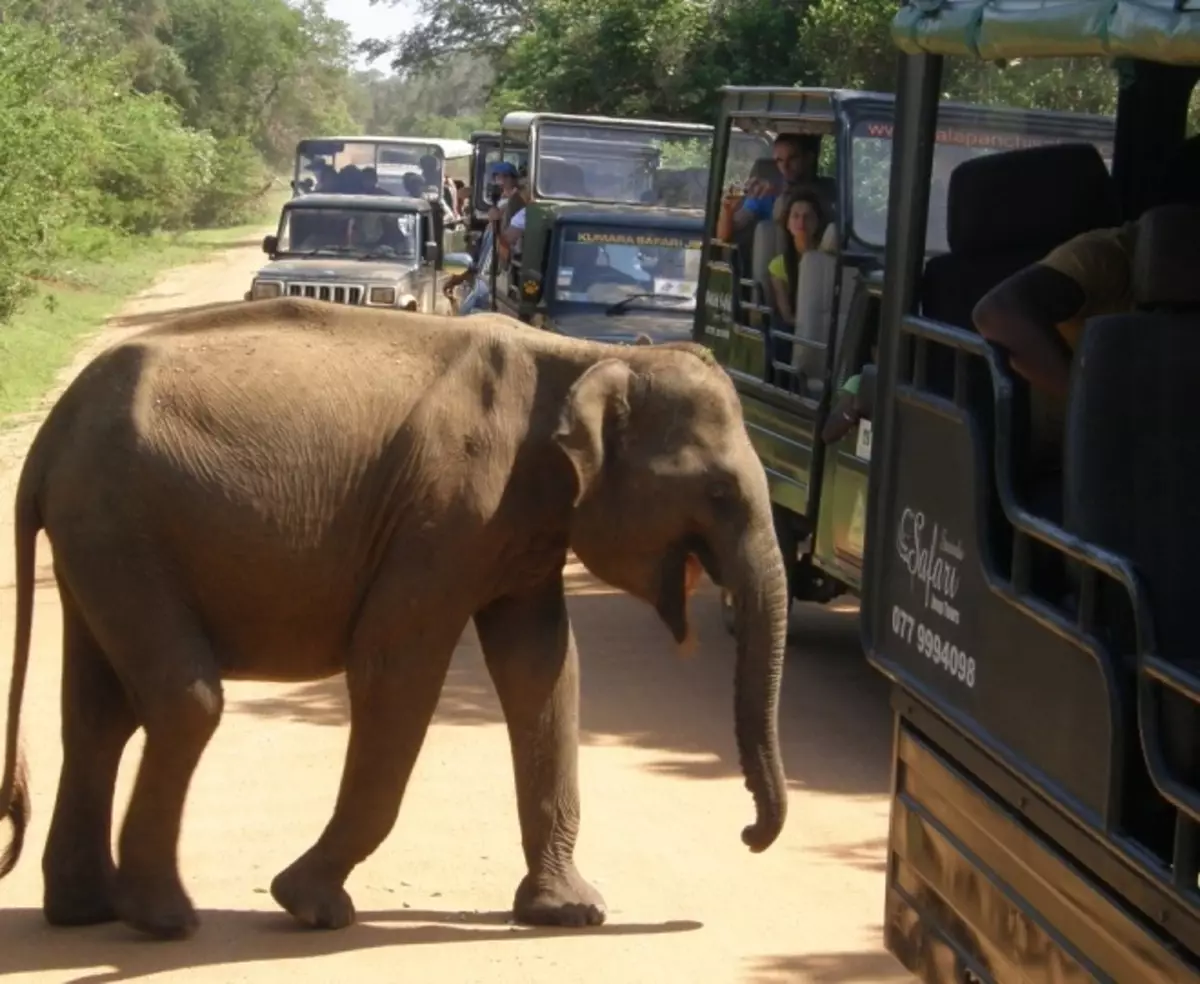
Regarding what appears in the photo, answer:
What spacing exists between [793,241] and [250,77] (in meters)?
53.1

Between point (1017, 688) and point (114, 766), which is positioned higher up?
point (1017, 688)

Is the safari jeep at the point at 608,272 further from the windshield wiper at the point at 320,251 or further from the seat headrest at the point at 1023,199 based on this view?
the seat headrest at the point at 1023,199

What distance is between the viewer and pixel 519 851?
23.0 ft

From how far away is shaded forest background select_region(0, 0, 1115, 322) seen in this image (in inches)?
750

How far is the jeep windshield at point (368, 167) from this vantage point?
3073 centimetres

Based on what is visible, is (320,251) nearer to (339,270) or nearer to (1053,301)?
(339,270)

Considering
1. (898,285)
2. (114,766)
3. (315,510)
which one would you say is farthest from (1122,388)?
(114,766)

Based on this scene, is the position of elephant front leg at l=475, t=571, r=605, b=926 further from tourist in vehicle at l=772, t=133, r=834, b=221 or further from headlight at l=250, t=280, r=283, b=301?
headlight at l=250, t=280, r=283, b=301

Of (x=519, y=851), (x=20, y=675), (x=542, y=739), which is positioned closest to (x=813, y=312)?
(x=519, y=851)

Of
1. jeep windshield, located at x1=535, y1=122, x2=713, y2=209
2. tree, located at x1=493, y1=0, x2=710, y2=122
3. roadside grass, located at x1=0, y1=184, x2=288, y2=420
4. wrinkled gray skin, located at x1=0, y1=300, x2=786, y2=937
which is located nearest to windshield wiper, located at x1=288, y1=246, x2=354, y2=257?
jeep windshield, located at x1=535, y1=122, x2=713, y2=209

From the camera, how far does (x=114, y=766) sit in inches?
245

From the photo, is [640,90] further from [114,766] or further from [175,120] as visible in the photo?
[175,120]

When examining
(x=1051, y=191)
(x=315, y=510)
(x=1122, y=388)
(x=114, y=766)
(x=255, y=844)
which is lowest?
(x=255, y=844)

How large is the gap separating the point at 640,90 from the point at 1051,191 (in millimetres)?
19360
